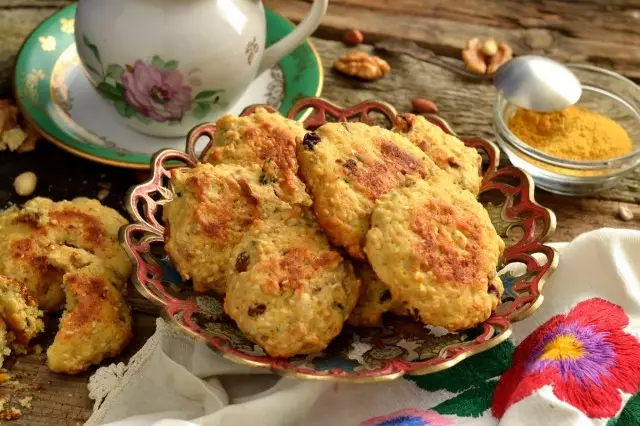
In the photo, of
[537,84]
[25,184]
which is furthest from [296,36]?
[25,184]

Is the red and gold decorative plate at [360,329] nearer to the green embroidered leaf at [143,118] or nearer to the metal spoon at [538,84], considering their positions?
the green embroidered leaf at [143,118]

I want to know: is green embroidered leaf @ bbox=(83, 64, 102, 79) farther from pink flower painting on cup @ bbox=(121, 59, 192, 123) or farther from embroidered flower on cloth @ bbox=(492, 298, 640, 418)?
embroidered flower on cloth @ bbox=(492, 298, 640, 418)

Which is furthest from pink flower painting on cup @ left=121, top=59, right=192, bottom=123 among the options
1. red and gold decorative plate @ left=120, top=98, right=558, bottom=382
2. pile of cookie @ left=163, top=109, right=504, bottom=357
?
pile of cookie @ left=163, top=109, right=504, bottom=357

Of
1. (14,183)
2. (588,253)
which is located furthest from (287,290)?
(14,183)

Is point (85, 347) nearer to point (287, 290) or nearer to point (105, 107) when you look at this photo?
point (287, 290)

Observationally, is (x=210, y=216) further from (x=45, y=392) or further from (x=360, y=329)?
(x=45, y=392)
